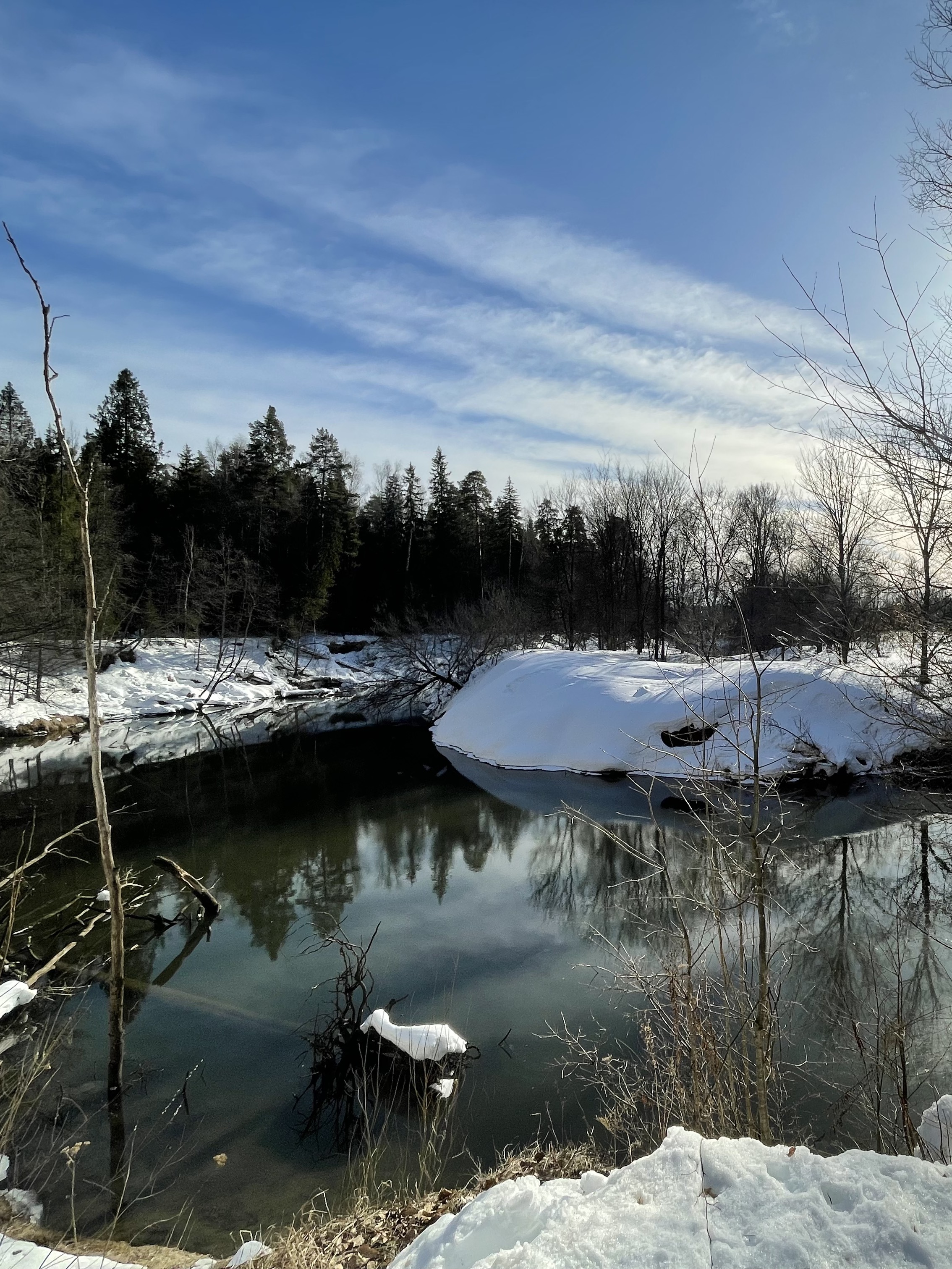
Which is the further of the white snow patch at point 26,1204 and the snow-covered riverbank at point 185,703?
the snow-covered riverbank at point 185,703

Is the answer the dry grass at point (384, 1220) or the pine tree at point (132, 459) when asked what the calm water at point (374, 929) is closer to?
the dry grass at point (384, 1220)

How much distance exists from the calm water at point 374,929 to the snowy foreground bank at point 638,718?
1.23 meters

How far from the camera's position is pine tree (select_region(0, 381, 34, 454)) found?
38.8 m

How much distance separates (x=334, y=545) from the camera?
133ft

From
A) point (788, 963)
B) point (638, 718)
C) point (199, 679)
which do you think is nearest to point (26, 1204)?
point (788, 963)

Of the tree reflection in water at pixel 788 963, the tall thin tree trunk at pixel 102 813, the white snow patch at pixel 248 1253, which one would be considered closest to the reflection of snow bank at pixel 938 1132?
the tree reflection in water at pixel 788 963

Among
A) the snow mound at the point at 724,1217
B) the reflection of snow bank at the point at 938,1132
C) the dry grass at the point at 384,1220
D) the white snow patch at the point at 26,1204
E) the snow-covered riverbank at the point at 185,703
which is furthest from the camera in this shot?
the snow-covered riverbank at the point at 185,703

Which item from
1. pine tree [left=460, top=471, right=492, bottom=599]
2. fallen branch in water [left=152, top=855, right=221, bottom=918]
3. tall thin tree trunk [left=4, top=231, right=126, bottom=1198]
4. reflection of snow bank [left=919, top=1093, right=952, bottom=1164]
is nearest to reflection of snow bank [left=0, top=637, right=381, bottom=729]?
Answer: pine tree [left=460, top=471, right=492, bottom=599]

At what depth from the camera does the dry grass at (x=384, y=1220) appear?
384 cm

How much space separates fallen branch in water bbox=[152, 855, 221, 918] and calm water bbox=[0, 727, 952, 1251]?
0.26 metres

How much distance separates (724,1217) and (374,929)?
7.84 metres

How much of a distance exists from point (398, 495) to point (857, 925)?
41358mm

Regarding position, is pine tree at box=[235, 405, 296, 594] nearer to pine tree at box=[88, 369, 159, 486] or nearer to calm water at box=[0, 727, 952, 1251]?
pine tree at box=[88, 369, 159, 486]

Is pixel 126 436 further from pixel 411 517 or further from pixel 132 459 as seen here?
pixel 411 517
